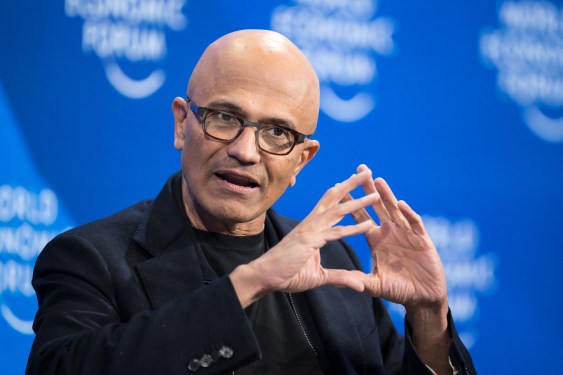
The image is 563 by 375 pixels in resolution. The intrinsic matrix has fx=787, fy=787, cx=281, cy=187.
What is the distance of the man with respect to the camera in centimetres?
157

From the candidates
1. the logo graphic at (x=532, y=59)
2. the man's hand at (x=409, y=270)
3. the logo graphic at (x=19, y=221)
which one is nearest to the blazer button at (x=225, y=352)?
the man's hand at (x=409, y=270)

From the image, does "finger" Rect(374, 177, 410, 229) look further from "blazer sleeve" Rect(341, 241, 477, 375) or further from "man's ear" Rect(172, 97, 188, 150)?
"man's ear" Rect(172, 97, 188, 150)

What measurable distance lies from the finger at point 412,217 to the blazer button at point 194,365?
0.59m

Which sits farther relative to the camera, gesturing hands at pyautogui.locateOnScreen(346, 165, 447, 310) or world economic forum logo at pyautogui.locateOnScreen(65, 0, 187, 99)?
world economic forum logo at pyautogui.locateOnScreen(65, 0, 187, 99)

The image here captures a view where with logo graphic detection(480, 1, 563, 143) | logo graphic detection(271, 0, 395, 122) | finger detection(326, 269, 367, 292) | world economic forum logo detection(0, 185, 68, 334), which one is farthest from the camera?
logo graphic detection(480, 1, 563, 143)

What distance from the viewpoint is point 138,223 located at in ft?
6.31

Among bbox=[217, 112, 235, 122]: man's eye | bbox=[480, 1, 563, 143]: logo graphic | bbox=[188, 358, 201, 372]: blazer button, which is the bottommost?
bbox=[188, 358, 201, 372]: blazer button

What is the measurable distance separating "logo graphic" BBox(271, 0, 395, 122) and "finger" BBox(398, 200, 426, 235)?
1.01 m

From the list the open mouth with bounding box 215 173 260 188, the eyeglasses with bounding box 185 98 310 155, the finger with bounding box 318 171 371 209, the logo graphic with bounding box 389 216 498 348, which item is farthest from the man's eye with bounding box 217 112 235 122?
the logo graphic with bounding box 389 216 498 348

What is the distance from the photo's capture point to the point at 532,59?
302cm

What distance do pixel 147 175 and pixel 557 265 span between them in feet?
5.53

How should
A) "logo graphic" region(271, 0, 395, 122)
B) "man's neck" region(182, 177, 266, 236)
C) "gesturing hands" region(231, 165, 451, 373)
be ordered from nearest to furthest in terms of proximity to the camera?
1. "gesturing hands" region(231, 165, 451, 373)
2. "man's neck" region(182, 177, 266, 236)
3. "logo graphic" region(271, 0, 395, 122)

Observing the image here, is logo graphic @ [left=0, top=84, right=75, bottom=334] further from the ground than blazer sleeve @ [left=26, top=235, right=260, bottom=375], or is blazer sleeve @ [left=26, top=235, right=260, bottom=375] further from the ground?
logo graphic @ [left=0, top=84, right=75, bottom=334]

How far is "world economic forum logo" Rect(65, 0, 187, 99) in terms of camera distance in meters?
2.37
